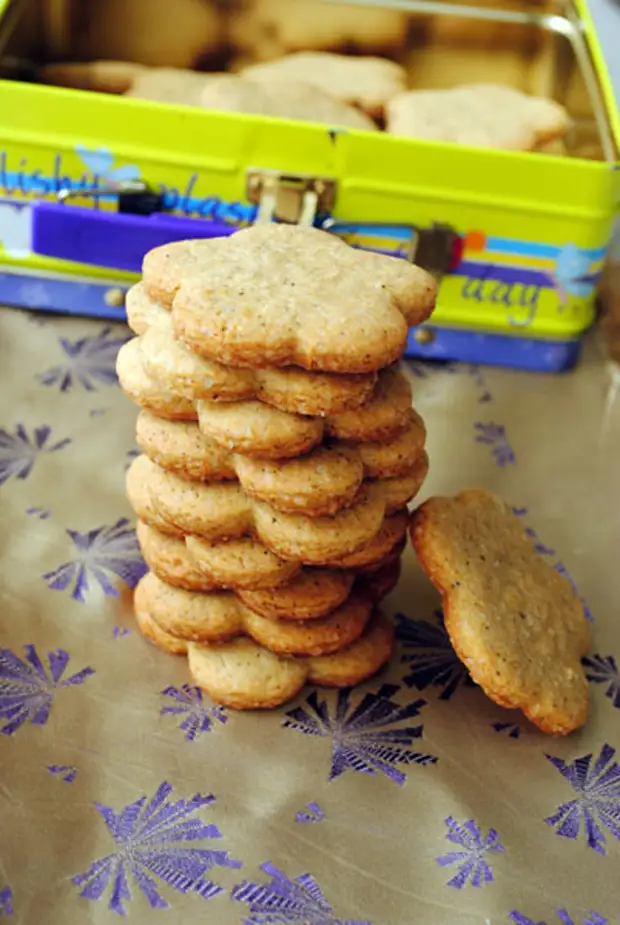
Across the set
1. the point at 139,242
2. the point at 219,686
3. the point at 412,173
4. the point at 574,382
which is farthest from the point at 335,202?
the point at 219,686

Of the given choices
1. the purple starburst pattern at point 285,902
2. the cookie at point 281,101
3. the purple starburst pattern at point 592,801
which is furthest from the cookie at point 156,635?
the cookie at point 281,101

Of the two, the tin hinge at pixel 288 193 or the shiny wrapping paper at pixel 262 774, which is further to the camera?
the tin hinge at pixel 288 193

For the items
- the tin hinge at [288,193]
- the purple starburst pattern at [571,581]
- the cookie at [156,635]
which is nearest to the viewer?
the cookie at [156,635]

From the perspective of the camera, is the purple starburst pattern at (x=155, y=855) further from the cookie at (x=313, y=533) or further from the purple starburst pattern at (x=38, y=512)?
the purple starburst pattern at (x=38, y=512)

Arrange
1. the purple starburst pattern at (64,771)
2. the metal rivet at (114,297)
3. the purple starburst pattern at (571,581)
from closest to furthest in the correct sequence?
the purple starburst pattern at (64,771) < the purple starburst pattern at (571,581) < the metal rivet at (114,297)

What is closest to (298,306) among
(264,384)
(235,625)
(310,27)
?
(264,384)

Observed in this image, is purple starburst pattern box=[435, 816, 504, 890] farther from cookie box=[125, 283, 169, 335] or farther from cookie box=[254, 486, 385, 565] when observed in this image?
cookie box=[125, 283, 169, 335]

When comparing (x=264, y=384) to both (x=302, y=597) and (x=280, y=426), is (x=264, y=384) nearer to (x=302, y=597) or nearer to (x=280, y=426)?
(x=280, y=426)
